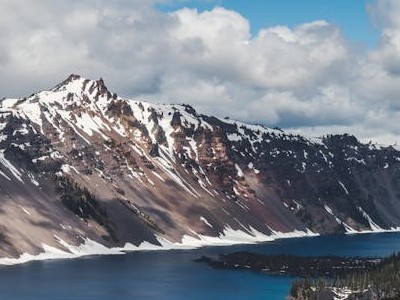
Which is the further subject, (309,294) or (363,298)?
(309,294)

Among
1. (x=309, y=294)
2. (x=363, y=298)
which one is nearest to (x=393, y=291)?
(x=363, y=298)

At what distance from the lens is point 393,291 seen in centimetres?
18612

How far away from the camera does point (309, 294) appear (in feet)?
655

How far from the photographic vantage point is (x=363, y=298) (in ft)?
614

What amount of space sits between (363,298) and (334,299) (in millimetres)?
7369

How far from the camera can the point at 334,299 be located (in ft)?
628

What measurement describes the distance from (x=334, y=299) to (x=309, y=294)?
9.65 metres

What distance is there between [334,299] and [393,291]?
1403 centimetres

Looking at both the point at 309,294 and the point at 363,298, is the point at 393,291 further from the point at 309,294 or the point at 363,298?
the point at 309,294

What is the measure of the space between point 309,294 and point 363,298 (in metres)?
16.6

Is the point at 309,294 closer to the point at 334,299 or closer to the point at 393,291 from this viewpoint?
the point at 334,299

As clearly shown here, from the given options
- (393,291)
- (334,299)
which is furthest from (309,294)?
(393,291)

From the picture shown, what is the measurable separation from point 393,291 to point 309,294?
73.4 feet
